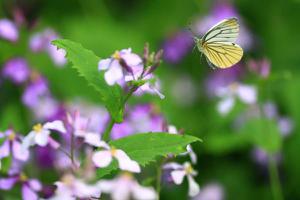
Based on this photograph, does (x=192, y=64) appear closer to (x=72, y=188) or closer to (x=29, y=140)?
(x=29, y=140)

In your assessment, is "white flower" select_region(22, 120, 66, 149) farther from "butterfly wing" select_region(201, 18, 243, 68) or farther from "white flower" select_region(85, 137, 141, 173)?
"butterfly wing" select_region(201, 18, 243, 68)

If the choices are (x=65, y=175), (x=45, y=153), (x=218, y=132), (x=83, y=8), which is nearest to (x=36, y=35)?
(x=45, y=153)

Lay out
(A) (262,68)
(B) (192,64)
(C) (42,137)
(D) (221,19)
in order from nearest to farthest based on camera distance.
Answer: (C) (42,137) < (A) (262,68) < (D) (221,19) < (B) (192,64)

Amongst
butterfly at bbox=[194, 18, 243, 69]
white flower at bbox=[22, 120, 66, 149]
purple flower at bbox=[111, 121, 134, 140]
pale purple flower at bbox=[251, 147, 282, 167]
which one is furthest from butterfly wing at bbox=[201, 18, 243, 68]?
pale purple flower at bbox=[251, 147, 282, 167]

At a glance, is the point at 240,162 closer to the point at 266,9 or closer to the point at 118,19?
the point at 266,9

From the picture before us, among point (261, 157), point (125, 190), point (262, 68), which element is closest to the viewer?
point (125, 190)

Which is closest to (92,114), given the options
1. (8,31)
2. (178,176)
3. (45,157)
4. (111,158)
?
(45,157)
